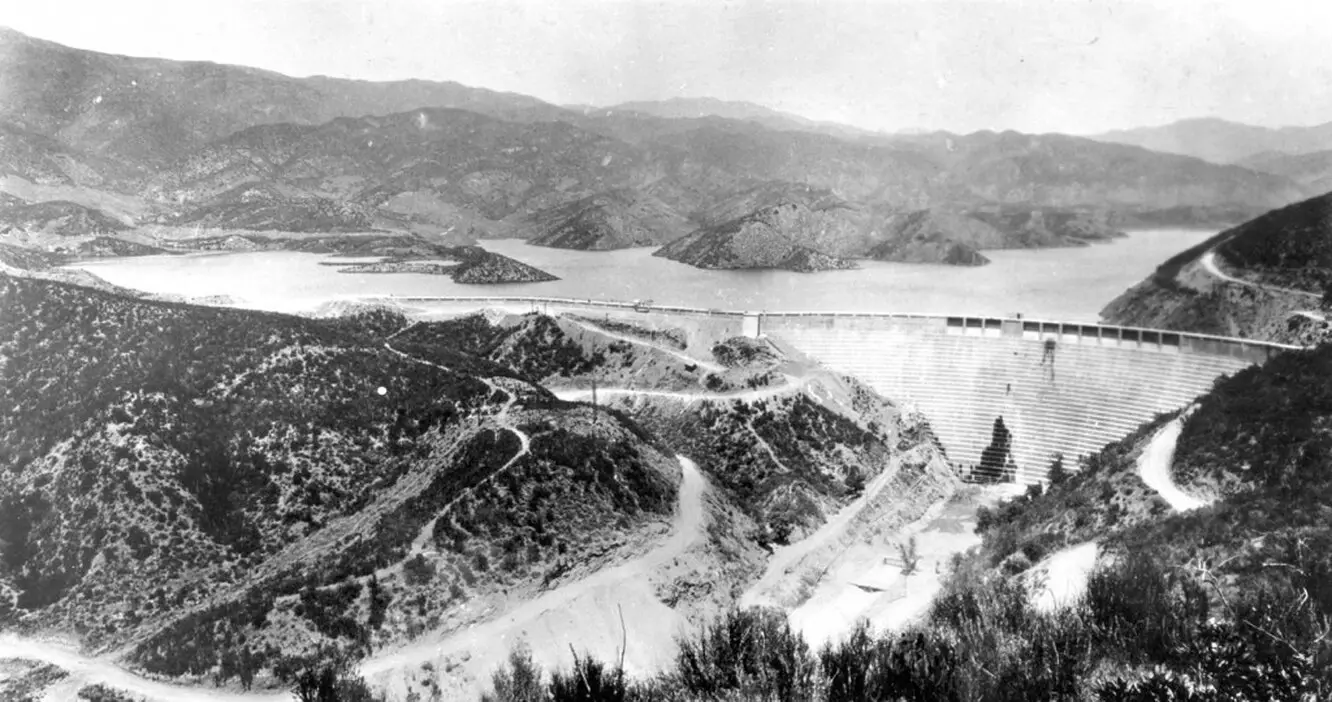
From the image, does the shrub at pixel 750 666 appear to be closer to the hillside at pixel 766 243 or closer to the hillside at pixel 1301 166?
the hillside at pixel 766 243

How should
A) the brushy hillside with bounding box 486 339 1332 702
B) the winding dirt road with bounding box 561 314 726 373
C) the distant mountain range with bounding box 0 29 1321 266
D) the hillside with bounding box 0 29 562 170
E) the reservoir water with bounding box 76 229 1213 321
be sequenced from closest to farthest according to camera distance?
1. the brushy hillside with bounding box 486 339 1332 702
2. the winding dirt road with bounding box 561 314 726 373
3. the reservoir water with bounding box 76 229 1213 321
4. the distant mountain range with bounding box 0 29 1321 266
5. the hillside with bounding box 0 29 562 170

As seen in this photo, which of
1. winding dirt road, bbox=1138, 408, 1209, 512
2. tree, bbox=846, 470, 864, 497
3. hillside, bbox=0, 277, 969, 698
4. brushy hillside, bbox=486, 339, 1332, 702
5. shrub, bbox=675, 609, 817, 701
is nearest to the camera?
brushy hillside, bbox=486, 339, 1332, 702

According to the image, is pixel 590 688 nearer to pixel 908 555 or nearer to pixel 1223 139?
pixel 908 555

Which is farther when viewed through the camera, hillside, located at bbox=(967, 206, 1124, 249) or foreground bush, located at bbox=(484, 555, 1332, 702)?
hillside, located at bbox=(967, 206, 1124, 249)

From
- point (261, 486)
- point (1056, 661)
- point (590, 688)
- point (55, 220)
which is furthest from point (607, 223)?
point (1056, 661)

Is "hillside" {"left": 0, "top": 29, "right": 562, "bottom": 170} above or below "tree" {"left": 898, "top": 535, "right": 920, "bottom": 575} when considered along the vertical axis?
above

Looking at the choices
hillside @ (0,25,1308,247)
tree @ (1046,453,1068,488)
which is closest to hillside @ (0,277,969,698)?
tree @ (1046,453,1068,488)

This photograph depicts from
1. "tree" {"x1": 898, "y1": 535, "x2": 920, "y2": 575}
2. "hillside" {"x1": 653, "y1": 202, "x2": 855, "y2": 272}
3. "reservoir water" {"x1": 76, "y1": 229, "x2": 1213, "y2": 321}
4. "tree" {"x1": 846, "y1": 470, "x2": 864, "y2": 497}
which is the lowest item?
"tree" {"x1": 898, "y1": 535, "x2": 920, "y2": 575}

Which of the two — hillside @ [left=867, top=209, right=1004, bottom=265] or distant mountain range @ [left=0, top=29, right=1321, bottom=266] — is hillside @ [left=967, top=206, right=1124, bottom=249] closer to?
distant mountain range @ [left=0, top=29, right=1321, bottom=266]
